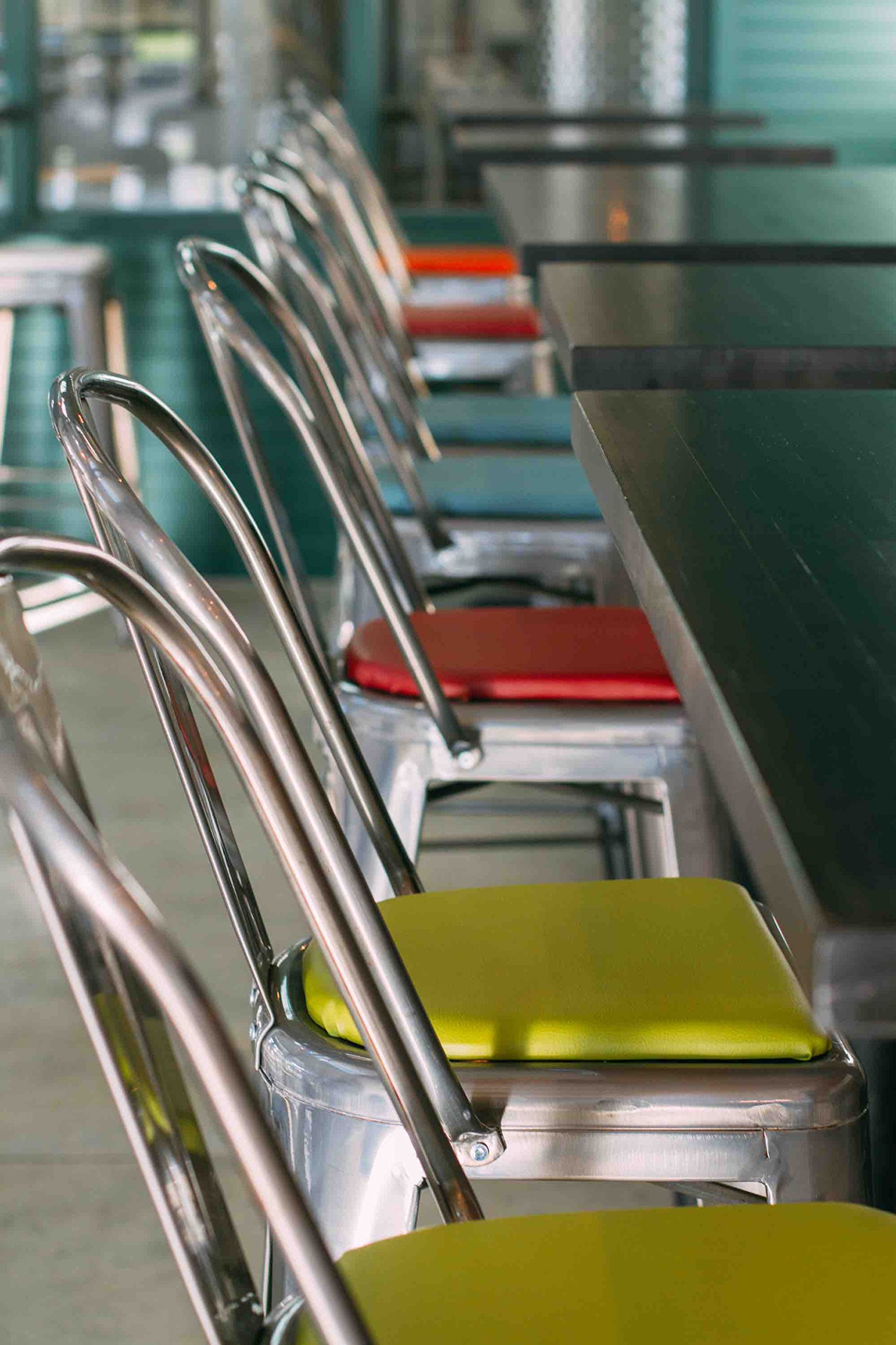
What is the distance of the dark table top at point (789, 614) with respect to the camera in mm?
558

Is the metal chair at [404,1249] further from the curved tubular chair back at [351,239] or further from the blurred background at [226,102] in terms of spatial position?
the blurred background at [226,102]

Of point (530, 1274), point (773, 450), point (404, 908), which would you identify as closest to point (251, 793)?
point (530, 1274)

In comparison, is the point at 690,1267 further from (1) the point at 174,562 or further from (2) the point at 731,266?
(2) the point at 731,266

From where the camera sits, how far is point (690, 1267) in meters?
0.77

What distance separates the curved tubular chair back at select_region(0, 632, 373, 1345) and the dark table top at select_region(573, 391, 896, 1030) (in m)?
0.18

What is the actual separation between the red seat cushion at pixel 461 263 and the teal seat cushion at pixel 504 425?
39.3 inches

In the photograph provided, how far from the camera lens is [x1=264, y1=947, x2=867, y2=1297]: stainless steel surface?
0.91 meters

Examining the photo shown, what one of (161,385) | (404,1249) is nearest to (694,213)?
(404,1249)

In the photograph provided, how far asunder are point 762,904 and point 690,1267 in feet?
1.55

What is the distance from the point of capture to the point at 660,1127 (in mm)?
915

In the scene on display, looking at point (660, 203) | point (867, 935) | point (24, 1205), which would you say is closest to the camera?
point (867, 935)

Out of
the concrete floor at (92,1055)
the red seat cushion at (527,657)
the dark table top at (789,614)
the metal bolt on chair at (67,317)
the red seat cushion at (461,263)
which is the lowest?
the concrete floor at (92,1055)

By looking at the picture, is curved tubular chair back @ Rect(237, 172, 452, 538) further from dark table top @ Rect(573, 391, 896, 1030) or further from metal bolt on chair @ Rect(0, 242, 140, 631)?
metal bolt on chair @ Rect(0, 242, 140, 631)

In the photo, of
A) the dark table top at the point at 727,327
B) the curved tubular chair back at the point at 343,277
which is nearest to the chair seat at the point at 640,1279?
the dark table top at the point at 727,327
